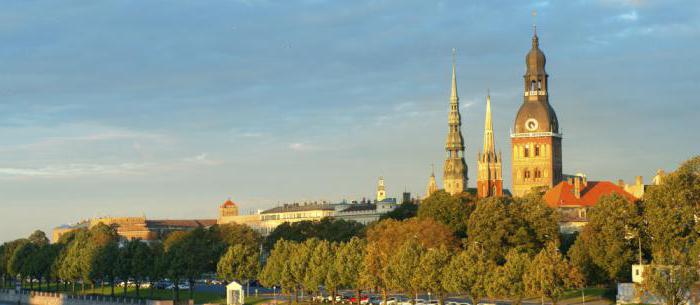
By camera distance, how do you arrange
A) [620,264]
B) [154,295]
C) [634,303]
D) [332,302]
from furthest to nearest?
[154,295] < [332,302] < [620,264] < [634,303]

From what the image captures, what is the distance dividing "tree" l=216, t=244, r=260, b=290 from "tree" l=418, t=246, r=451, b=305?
43.9 metres

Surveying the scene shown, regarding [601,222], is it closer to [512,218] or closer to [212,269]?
[512,218]

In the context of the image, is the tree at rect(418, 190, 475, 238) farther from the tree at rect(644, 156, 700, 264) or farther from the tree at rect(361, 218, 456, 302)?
the tree at rect(644, 156, 700, 264)

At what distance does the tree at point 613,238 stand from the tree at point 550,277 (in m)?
10.1

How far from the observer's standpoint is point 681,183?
140m

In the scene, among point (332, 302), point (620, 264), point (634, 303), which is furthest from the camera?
point (332, 302)

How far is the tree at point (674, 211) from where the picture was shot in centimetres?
13675

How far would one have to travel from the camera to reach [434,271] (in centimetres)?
13612

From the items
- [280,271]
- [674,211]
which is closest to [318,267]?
[280,271]

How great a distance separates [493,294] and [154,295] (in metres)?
83.1

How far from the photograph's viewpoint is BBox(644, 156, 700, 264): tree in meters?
137

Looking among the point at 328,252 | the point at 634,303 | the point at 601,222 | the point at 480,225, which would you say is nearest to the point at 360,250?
the point at 328,252

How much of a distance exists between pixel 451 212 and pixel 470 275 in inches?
2221

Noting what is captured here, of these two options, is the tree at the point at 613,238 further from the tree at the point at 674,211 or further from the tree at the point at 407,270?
the tree at the point at 407,270
